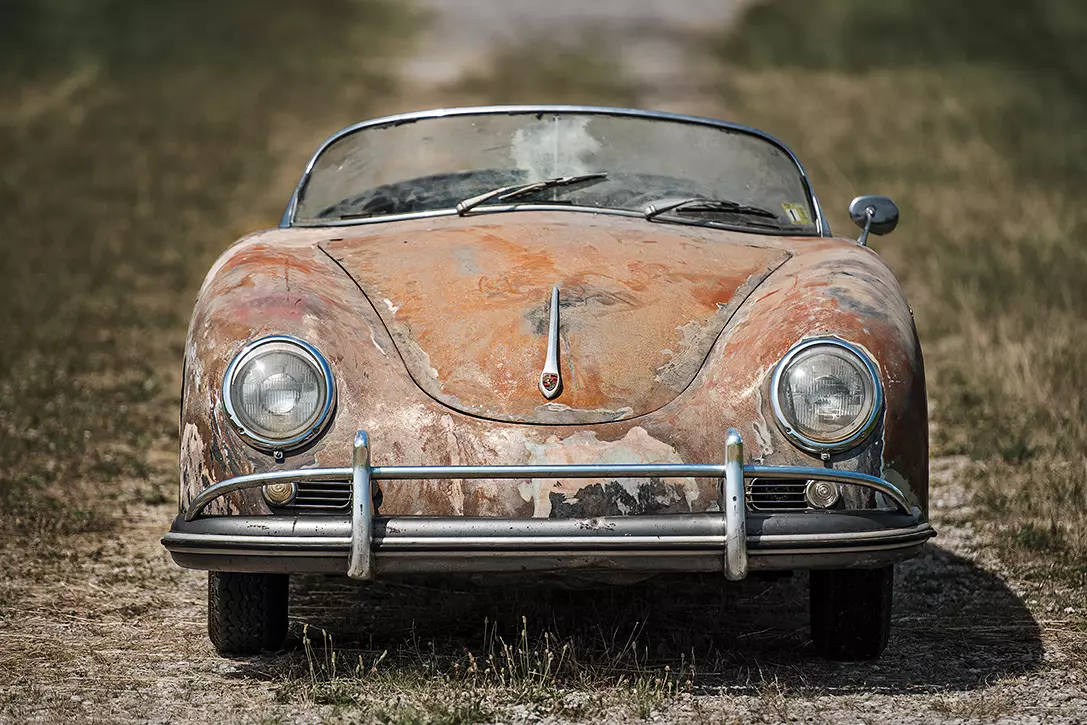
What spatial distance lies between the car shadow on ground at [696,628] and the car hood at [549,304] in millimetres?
645

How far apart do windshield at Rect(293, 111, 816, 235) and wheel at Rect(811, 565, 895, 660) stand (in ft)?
4.20

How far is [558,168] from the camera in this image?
5.12 m

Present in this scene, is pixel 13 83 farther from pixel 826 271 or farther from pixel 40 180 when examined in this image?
pixel 826 271

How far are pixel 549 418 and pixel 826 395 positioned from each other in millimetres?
677

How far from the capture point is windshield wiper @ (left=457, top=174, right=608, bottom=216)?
4.82m

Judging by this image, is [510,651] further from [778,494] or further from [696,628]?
[778,494]

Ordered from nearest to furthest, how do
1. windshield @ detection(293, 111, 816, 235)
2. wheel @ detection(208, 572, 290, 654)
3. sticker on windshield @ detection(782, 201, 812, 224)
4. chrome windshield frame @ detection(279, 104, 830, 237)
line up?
wheel @ detection(208, 572, 290, 654) → windshield @ detection(293, 111, 816, 235) → sticker on windshield @ detection(782, 201, 812, 224) → chrome windshield frame @ detection(279, 104, 830, 237)

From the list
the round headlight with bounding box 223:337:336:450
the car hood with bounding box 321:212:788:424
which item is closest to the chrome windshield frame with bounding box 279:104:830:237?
the car hood with bounding box 321:212:788:424

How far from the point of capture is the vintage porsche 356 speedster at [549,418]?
3619mm

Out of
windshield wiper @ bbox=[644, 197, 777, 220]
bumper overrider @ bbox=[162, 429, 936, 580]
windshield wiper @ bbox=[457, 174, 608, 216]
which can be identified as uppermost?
windshield wiper @ bbox=[457, 174, 608, 216]

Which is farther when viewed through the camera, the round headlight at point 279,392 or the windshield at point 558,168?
the windshield at point 558,168

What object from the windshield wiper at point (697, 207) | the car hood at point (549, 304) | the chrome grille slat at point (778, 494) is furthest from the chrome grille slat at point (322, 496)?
the windshield wiper at point (697, 207)

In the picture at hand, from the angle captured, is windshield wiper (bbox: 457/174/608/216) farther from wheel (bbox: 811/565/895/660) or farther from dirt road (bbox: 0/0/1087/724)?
wheel (bbox: 811/565/895/660)

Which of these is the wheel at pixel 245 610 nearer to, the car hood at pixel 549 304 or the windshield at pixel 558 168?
the car hood at pixel 549 304
